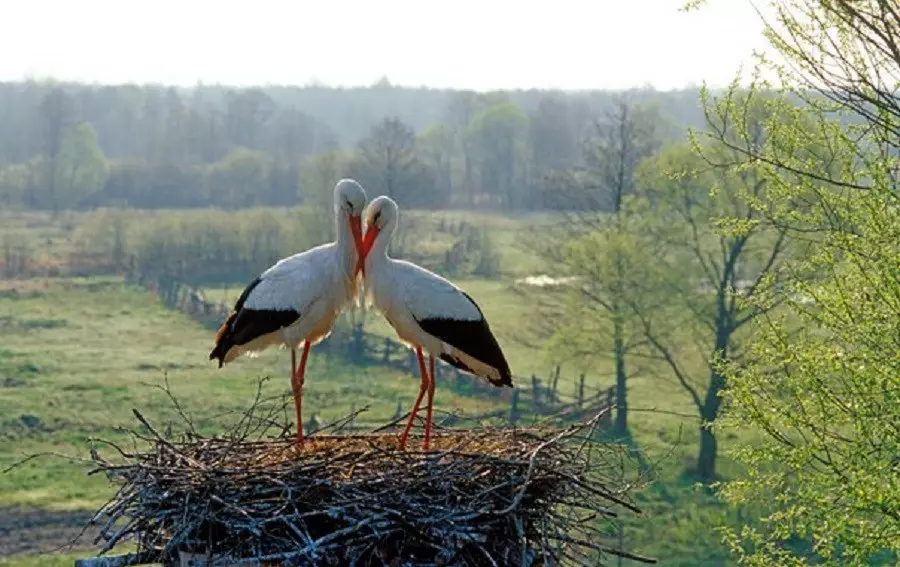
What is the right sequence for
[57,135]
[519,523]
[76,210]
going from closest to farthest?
1. [519,523]
2. [76,210]
3. [57,135]

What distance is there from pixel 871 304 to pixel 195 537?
579 centimetres

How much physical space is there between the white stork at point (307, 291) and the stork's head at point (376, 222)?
1.8 inches

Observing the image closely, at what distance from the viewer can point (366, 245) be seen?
813cm

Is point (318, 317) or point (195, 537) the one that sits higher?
point (318, 317)

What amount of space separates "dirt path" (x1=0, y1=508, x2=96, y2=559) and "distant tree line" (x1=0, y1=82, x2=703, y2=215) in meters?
22.1

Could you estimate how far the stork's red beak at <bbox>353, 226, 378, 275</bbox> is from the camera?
26.5 ft

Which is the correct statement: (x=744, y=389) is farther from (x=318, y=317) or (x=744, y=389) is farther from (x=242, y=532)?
(x=242, y=532)

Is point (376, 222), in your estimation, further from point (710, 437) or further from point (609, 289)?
point (609, 289)

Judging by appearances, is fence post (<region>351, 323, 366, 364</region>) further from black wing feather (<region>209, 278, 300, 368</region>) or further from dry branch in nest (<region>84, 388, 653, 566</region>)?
dry branch in nest (<region>84, 388, 653, 566</region>)

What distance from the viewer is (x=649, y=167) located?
29.1 m

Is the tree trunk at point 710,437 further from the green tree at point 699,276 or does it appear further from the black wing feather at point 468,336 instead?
the black wing feather at point 468,336

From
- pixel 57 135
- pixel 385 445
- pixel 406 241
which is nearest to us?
pixel 385 445

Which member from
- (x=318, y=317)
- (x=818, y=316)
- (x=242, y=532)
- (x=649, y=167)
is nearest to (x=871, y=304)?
(x=818, y=316)

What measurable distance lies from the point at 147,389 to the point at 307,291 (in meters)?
22.9
